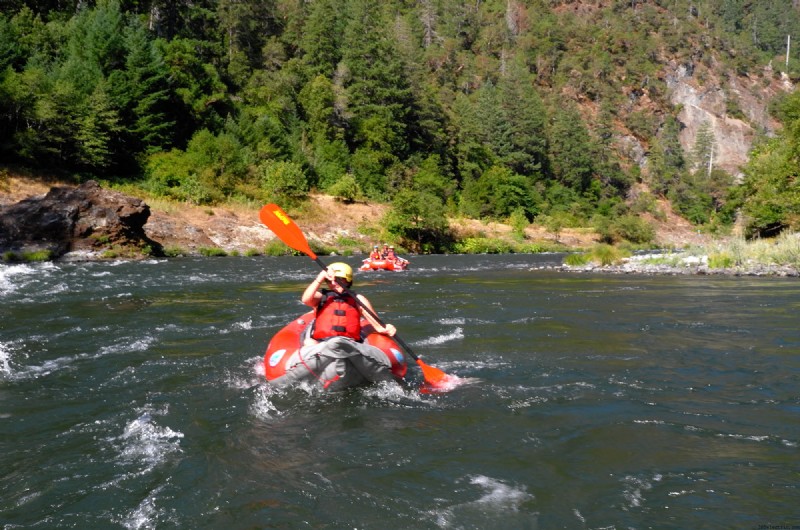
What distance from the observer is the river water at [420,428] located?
10.6ft

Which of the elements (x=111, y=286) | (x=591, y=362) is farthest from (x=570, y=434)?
(x=111, y=286)

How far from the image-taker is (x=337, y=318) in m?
5.57

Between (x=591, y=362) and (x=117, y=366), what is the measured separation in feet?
17.1

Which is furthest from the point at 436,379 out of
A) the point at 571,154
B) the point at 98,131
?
the point at 571,154

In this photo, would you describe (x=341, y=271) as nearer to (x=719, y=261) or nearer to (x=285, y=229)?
(x=285, y=229)

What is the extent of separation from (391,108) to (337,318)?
45756 mm

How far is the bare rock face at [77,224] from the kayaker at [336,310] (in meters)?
17.2

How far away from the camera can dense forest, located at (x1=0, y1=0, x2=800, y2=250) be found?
31016 mm

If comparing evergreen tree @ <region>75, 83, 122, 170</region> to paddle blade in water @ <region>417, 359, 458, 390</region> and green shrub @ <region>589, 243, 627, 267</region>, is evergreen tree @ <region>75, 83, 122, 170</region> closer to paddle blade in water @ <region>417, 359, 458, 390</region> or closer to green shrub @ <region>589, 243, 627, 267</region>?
green shrub @ <region>589, 243, 627, 267</region>

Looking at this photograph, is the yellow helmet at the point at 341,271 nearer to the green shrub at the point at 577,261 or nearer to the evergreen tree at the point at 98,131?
the green shrub at the point at 577,261

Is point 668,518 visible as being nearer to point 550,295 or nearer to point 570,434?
point 570,434

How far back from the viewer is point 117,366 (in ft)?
20.7

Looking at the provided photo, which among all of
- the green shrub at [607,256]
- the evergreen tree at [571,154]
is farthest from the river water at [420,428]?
the evergreen tree at [571,154]

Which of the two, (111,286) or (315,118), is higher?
(315,118)
